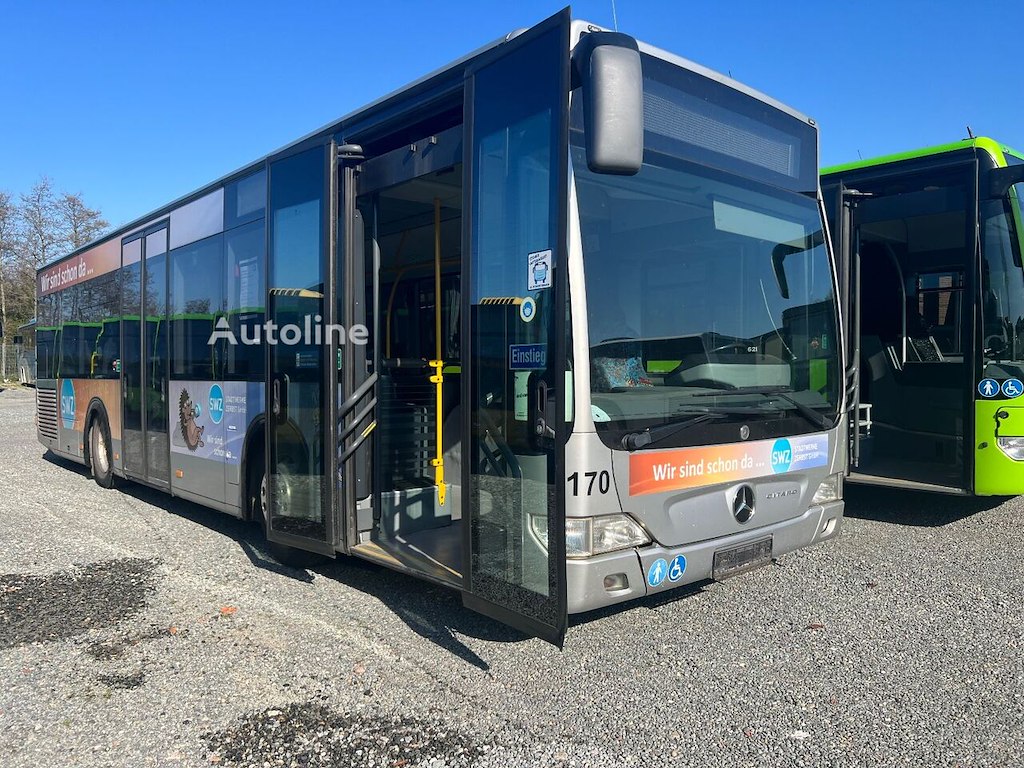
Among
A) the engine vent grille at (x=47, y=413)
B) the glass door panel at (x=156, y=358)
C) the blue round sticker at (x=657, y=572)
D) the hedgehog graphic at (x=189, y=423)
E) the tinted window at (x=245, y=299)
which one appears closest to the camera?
the blue round sticker at (x=657, y=572)

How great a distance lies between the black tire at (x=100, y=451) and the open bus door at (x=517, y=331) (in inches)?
277

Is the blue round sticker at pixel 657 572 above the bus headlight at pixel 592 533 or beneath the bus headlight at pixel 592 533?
beneath

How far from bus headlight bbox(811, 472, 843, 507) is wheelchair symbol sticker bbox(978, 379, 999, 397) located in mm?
2505

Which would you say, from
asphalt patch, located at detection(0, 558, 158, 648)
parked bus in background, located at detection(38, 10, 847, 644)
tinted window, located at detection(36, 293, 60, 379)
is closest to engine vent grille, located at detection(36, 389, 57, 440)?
tinted window, located at detection(36, 293, 60, 379)

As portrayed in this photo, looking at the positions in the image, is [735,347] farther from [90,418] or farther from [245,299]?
[90,418]

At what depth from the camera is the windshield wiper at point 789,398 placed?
4220 millimetres

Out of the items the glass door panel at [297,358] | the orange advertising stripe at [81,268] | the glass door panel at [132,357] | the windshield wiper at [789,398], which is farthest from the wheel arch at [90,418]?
the windshield wiper at [789,398]

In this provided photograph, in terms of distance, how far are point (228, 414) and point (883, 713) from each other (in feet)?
Result: 16.7

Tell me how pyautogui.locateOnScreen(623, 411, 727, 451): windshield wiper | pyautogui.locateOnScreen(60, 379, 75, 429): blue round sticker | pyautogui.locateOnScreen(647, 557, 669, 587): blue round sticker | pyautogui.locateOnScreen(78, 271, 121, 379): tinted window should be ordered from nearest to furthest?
pyautogui.locateOnScreen(623, 411, 727, 451): windshield wiper < pyautogui.locateOnScreen(647, 557, 669, 587): blue round sticker < pyautogui.locateOnScreen(78, 271, 121, 379): tinted window < pyautogui.locateOnScreen(60, 379, 75, 429): blue round sticker

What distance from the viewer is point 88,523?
771 centimetres

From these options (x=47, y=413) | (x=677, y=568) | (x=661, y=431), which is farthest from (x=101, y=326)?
(x=677, y=568)

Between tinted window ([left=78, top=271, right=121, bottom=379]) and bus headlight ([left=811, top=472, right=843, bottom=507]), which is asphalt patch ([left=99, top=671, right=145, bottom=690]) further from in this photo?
tinted window ([left=78, top=271, right=121, bottom=379])

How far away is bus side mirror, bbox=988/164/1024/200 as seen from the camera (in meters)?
6.43

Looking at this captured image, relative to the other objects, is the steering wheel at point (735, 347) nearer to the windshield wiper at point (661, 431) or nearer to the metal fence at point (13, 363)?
the windshield wiper at point (661, 431)
